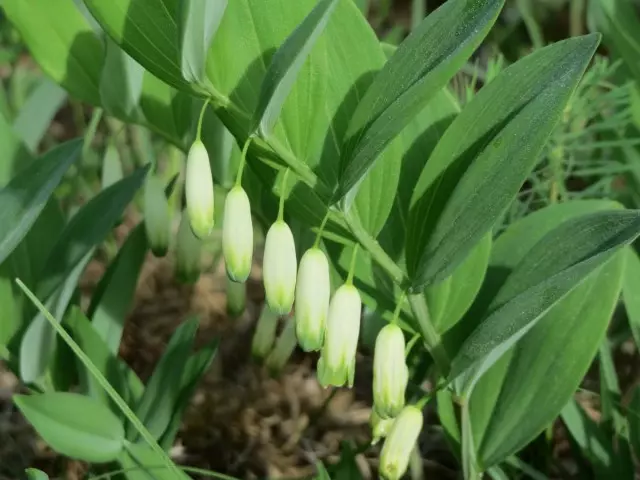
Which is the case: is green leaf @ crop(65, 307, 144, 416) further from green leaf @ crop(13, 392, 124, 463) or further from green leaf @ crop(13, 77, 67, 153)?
green leaf @ crop(13, 77, 67, 153)

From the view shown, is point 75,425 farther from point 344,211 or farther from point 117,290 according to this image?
point 344,211

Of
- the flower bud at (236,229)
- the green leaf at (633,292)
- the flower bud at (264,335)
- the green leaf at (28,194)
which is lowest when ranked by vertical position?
the green leaf at (633,292)

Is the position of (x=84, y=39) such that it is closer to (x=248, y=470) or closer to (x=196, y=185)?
(x=196, y=185)

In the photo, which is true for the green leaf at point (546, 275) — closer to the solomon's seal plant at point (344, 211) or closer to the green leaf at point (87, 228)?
the solomon's seal plant at point (344, 211)

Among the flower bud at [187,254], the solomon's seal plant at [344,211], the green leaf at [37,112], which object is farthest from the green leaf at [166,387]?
the green leaf at [37,112]

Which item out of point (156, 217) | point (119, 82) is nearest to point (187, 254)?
point (156, 217)

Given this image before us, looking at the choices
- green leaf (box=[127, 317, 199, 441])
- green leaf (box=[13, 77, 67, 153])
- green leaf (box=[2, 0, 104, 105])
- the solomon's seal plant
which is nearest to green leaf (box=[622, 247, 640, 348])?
the solomon's seal plant
